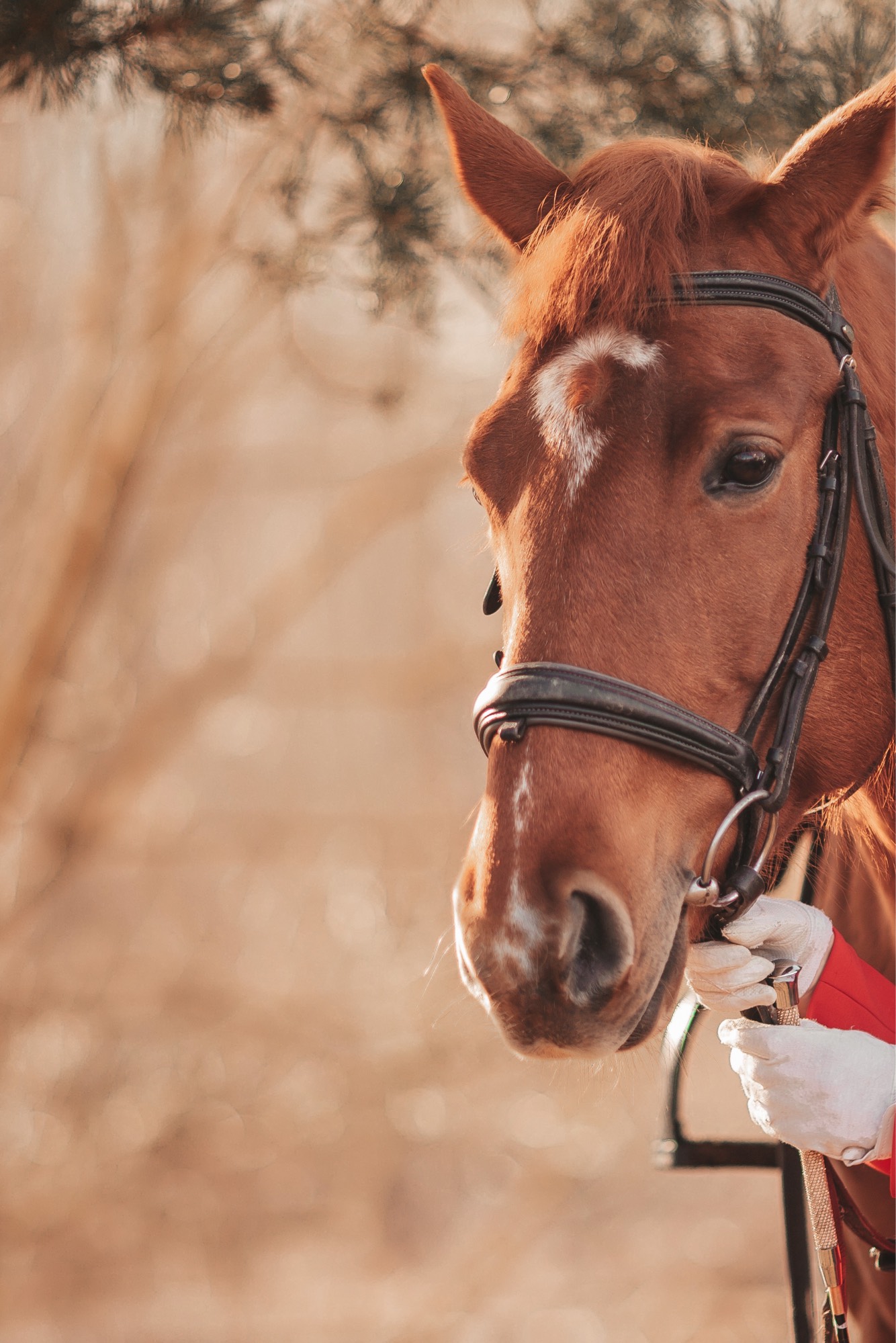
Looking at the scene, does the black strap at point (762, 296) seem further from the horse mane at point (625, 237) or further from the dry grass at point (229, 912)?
the dry grass at point (229, 912)

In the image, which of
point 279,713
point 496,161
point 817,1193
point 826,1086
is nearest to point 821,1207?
point 817,1193

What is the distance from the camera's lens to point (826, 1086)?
5.23 feet

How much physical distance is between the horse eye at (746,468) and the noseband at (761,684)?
142 mm

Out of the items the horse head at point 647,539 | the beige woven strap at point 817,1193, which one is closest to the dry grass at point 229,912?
the horse head at point 647,539

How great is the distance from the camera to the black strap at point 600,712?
1.40 metres

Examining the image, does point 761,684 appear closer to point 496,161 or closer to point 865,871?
point 865,871

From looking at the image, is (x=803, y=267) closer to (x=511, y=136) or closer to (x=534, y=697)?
(x=511, y=136)

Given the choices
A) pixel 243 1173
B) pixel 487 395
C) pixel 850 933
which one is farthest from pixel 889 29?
pixel 243 1173

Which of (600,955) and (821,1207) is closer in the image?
(600,955)

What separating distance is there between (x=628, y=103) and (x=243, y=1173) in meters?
7.16

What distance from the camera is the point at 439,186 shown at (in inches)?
121

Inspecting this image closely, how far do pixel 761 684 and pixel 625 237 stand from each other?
0.71m

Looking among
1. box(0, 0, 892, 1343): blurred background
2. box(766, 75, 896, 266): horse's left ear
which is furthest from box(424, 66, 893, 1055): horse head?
box(0, 0, 892, 1343): blurred background

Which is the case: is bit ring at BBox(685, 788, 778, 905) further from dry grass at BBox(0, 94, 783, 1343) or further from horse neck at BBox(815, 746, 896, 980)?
dry grass at BBox(0, 94, 783, 1343)
